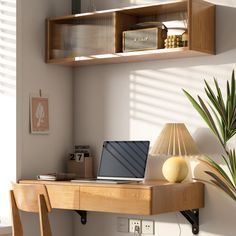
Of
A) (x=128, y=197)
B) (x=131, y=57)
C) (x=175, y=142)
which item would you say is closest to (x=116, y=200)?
(x=128, y=197)

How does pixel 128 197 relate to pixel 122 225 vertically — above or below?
above

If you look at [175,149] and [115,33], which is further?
[115,33]

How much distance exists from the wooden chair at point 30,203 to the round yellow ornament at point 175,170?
0.71m

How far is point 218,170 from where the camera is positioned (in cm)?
362

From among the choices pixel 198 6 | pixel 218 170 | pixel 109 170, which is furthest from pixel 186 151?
pixel 198 6

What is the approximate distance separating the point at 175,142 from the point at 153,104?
39 cm

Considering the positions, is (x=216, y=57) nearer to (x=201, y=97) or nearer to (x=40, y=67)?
(x=201, y=97)

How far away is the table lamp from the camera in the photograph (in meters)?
3.78

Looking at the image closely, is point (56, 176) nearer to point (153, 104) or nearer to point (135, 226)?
point (135, 226)

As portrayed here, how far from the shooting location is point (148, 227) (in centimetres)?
415

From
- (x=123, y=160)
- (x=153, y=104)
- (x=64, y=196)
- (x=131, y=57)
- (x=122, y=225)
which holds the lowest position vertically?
(x=122, y=225)

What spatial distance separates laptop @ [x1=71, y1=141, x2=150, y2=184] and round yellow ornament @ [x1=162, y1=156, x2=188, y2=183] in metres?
0.19

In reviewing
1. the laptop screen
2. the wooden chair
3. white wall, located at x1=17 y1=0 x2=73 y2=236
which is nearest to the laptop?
the laptop screen

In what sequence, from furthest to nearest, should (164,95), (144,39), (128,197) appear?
1. (164,95)
2. (144,39)
3. (128,197)
